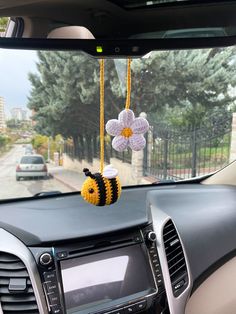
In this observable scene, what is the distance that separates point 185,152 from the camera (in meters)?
2.75

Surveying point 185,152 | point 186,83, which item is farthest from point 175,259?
point 186,83

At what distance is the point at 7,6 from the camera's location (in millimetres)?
1294

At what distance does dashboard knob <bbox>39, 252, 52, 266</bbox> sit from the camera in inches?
52.9

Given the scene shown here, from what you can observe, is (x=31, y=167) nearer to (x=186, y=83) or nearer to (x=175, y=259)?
(x=175, y=259)

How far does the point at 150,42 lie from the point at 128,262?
3.07ft

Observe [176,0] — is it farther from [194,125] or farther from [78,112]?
[194,125]

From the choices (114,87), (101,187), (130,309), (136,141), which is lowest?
(130,309)

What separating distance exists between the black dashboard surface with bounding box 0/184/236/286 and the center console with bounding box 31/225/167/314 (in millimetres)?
55

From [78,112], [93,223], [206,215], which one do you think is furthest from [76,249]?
[78,112]

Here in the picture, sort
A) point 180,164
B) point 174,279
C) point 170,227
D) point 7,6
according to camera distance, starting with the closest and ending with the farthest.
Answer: point 7,6, point 174,279, point 170,227, point 180,164

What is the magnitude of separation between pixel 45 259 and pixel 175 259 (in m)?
0.60

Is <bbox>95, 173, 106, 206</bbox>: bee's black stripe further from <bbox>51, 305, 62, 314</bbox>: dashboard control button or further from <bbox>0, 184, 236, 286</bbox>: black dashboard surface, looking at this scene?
<bbox>51, 305, 62, 314</bbox>: dashboard control button

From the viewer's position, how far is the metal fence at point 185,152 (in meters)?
2.60

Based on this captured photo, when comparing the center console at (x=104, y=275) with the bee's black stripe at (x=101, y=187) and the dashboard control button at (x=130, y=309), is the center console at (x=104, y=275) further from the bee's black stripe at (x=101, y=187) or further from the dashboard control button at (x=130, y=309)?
the bee's black stripe at (x=101, y=187)
